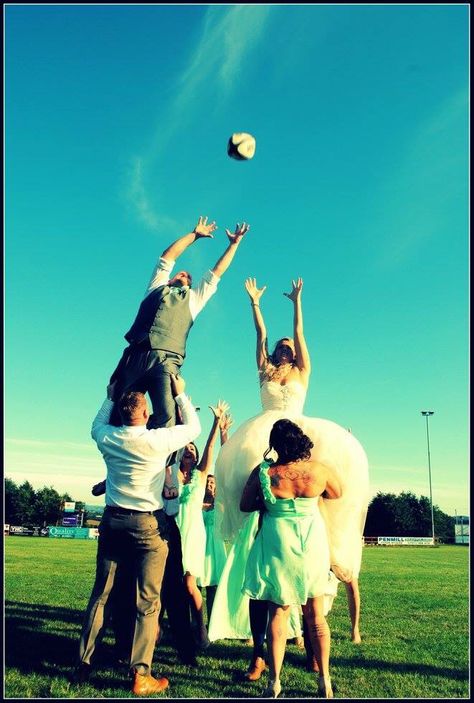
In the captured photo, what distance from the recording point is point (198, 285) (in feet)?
22.1

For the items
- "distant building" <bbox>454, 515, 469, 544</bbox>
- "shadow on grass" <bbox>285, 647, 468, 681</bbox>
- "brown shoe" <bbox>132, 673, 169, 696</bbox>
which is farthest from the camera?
"distant building" <bbox>454, 515, 469, 544</bbox>

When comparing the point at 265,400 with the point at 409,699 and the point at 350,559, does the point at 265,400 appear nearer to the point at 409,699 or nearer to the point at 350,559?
the point at 350,559

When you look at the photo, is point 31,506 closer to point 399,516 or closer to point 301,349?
point 399,516

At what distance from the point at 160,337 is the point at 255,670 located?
370 cm

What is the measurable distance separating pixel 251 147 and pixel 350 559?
18.1 feet

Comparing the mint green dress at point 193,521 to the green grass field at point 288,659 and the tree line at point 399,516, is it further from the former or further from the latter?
the tree line at point 399,516

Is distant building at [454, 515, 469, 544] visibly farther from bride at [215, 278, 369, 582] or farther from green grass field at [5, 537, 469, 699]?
bride at [215, 278, 369, 582]

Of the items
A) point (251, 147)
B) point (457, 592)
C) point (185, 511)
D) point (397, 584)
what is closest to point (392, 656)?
point (185, 511)

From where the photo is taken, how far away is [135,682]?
16.1 ft

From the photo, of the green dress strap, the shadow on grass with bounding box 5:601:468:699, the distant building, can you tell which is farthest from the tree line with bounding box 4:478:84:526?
the green dress strap

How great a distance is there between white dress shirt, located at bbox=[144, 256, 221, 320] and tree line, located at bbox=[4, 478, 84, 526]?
102968 mm

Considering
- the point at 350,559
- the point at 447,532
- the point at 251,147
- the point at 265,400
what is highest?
the point at 251,147

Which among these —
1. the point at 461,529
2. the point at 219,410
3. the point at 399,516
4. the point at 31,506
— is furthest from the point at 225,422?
the point at 31,506

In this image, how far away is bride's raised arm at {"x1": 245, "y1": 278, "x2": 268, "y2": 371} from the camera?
7.58 m
